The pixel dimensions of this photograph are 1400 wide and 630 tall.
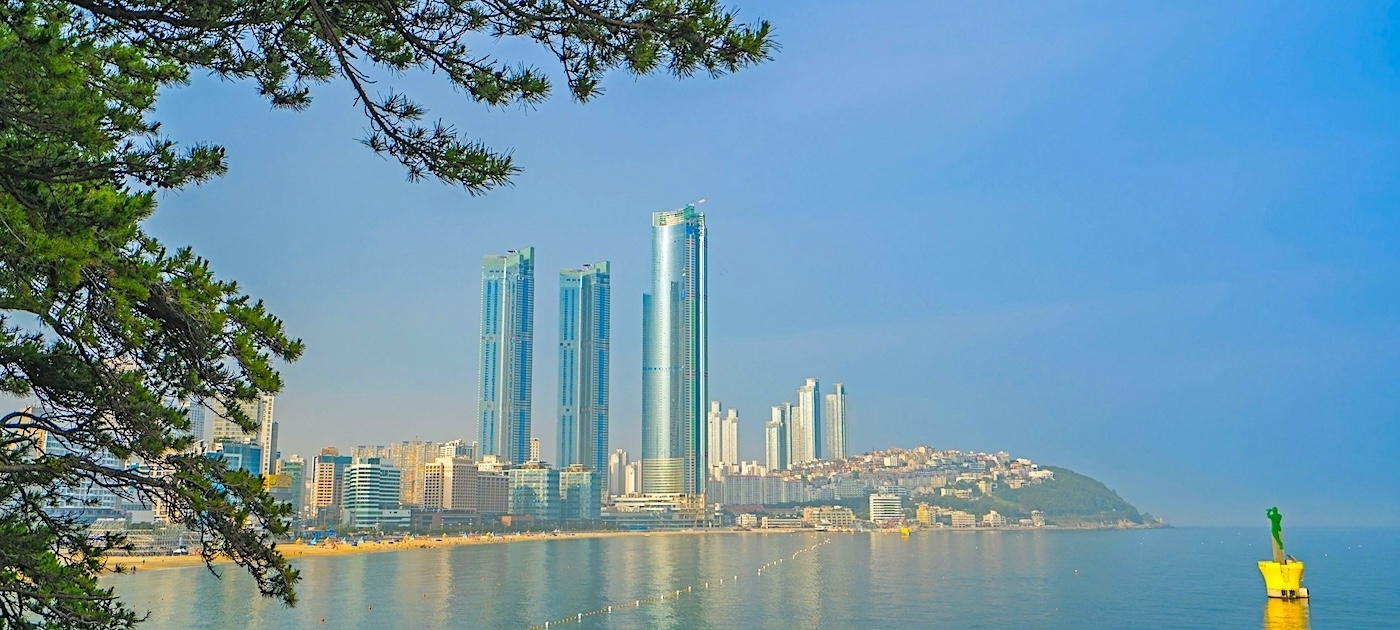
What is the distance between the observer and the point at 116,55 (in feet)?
20.2

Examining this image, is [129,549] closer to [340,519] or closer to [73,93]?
[73,93]

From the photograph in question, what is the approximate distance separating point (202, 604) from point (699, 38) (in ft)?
162

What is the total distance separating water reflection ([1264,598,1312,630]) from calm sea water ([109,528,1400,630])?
0.13 meters

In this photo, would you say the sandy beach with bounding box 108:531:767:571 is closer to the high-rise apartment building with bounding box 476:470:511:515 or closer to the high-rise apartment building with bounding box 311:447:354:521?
the high-rise apartment building with bounding box 476:470:511:515

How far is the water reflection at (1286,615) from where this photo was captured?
127 ft

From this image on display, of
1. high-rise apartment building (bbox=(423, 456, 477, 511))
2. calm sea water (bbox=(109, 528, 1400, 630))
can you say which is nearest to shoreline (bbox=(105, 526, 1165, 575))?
calm sea water (bbox=(109, 528, 1400, 630))

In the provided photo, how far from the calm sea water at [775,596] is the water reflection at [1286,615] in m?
0.13

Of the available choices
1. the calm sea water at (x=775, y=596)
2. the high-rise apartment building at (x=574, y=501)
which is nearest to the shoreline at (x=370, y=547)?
the calm sea water at (x=775, y=596)

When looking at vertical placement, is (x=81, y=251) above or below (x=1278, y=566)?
above

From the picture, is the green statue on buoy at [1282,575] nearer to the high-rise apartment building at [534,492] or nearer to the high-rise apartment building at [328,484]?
the high-rise apartment building at [328,484]

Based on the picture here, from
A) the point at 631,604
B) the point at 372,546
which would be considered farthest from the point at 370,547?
the point at 631,604

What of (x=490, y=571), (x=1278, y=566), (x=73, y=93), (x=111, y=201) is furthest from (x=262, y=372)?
(x=490, y=571)

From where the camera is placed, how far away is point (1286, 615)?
42062 millimetres

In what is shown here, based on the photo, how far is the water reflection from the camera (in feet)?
127
